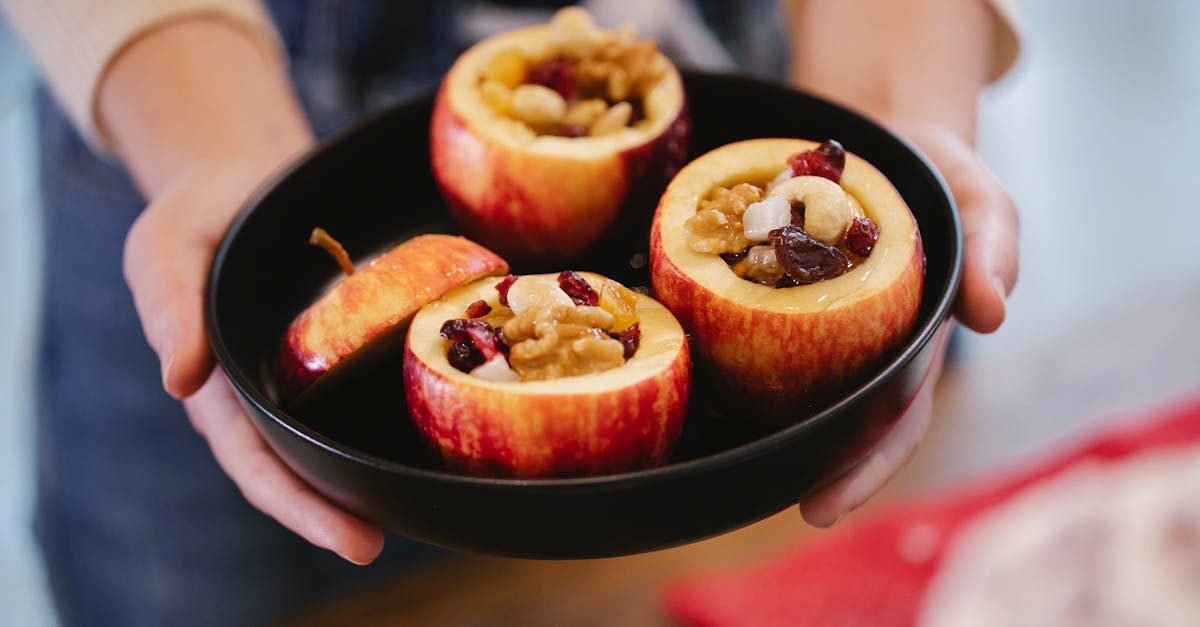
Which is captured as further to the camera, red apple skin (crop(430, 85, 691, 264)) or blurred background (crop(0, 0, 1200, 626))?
blurred background (crop(0, 0, 1200, 626))

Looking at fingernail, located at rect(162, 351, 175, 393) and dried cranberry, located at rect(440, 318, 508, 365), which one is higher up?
dried cranberry, located at rect(440, 318, 508, 365)

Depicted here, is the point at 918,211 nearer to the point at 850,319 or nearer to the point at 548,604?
the point at 850,319

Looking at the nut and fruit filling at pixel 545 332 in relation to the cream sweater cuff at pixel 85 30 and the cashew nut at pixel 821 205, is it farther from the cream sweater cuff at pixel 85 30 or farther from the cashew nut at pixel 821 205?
the cream sweater cuff at pixel 85 30

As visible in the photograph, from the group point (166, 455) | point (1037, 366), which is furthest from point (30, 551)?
point (1037, 366)

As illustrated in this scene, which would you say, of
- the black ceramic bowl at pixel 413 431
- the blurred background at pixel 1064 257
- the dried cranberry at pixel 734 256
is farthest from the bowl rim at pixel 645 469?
the blurred background at pixel 1064 257

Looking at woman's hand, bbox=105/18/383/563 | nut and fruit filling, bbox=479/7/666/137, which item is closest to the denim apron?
woman's hand, bbox=105/18/383/563

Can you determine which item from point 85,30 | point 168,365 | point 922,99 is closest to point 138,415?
point 85,30

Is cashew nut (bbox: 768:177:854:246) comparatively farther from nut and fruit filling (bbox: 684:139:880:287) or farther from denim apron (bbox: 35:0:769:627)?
denim apron (bbox: 35:0:769:627)

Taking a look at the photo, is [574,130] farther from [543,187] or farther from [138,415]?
[138,415]

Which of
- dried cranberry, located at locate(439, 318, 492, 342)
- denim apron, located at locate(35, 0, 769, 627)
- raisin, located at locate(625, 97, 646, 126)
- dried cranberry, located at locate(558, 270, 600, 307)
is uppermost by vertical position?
raisin, located at locate(625, 97, 646, 126)
